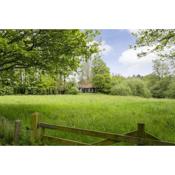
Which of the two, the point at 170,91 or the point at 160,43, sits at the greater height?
the point at 160,43

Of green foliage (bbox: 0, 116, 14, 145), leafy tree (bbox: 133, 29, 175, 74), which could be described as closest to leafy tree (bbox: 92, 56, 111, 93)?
leafy tree (bbox: 133, 29, 175, 74)

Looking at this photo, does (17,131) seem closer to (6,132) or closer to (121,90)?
(6,132)

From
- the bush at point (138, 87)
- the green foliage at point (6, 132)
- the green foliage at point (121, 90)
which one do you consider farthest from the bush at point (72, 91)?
the green foliage at point (6, 132)

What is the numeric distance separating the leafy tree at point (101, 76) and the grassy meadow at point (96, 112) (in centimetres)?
17

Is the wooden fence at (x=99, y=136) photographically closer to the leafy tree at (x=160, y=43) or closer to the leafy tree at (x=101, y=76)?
the leafy tree at (x=101, y=76)

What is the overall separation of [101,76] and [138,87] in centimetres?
69

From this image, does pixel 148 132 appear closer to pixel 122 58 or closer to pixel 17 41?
pixel 122 58

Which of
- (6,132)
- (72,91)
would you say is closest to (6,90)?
(6,132)

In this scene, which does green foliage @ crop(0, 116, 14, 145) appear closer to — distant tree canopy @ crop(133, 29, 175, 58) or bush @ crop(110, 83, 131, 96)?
bush @ crop(110, 83, 131, 96)

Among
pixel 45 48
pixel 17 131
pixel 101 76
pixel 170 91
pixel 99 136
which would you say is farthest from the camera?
pixel 45 48

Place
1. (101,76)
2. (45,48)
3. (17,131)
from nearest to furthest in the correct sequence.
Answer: (17,131) → (101,76) → (45,48)

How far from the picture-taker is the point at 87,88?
6.86m

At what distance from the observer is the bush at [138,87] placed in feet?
22.0
